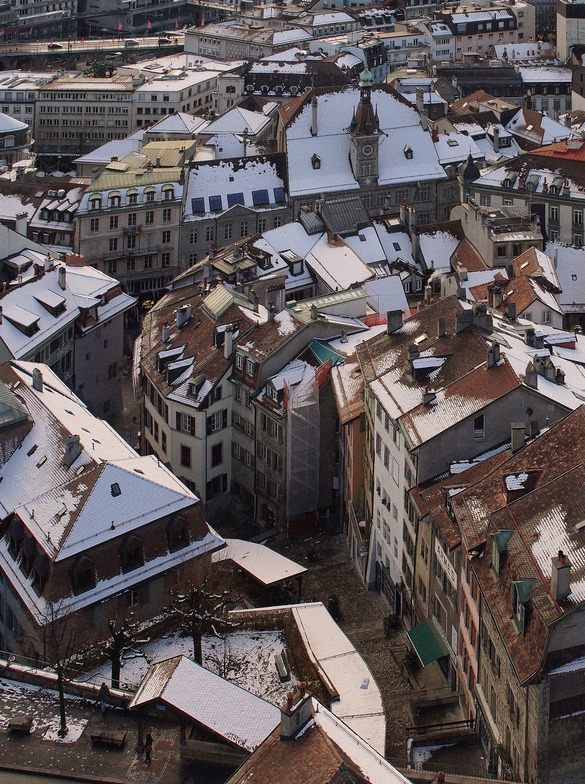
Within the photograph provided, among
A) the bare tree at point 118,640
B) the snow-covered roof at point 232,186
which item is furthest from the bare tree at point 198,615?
the snow-covered roof at point 232,186

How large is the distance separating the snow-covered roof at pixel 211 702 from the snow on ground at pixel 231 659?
7030mm

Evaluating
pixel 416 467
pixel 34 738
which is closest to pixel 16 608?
pixel 34 738

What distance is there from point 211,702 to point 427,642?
830 inches

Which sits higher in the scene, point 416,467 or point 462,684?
point 416,467

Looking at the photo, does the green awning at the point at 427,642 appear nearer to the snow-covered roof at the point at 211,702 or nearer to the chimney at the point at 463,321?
the snow-covered roof at the point at 211,702

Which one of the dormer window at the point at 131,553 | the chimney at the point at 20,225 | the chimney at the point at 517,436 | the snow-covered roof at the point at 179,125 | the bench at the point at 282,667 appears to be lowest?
the bench at the point at 282,667

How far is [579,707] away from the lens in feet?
208

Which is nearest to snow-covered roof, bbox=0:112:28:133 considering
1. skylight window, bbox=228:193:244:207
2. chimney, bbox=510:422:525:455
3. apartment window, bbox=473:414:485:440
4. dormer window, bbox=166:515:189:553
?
skylight window, bbox=228:193:244:207

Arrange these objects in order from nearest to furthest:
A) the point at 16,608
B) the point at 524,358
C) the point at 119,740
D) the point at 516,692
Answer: the point at 119,740 → the point at 516,692 → the point at 16,608 → the point at 524,358

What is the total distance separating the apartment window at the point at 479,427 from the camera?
81444 mm

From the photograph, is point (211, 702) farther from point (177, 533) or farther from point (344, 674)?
point (177, 533)

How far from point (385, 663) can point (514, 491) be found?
1782cm

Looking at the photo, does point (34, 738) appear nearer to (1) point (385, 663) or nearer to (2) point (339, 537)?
(1) point (385, 663)

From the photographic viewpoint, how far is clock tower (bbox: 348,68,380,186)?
160625 millimetres
